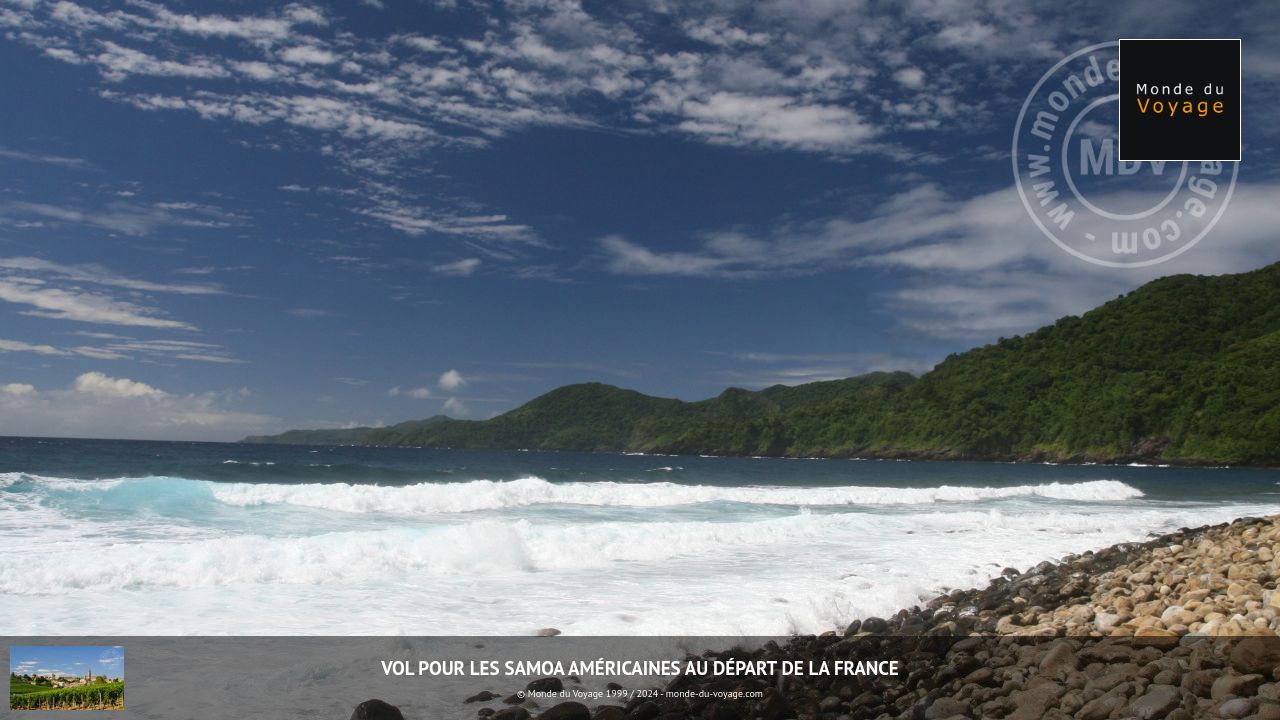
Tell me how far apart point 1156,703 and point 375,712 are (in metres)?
4.49

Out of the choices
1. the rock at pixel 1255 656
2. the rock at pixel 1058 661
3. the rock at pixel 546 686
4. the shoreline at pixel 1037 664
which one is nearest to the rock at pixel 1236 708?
the shoreline at pixel 1037 664

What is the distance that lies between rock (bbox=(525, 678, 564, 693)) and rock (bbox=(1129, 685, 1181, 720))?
3552 millimetres

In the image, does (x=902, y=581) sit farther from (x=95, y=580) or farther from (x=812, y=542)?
(x=95, y=580)

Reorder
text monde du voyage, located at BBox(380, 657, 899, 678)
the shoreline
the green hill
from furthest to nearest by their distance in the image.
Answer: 1. the green hill
2. text monde du voyage, located at BBox(380, 657, 899, 678)
3. the shoreline

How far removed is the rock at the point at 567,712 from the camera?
4566 millimetres

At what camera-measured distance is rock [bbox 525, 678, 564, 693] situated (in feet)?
17.3

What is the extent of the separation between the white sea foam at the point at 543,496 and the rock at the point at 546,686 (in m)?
15.4

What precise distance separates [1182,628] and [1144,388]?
3088 inches

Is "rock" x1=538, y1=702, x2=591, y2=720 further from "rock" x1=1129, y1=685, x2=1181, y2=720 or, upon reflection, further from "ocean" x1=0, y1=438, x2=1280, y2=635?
"rock" x1=1129, y1=685, x2=1181, y2=720

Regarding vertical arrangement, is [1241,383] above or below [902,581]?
above

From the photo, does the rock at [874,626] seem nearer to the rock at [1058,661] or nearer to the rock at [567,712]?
the rock at [1058,661]

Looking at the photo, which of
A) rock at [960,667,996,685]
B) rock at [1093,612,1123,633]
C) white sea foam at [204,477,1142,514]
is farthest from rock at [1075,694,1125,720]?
white sea foam at [204,477,1142,514]

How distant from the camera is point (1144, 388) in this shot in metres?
70.4

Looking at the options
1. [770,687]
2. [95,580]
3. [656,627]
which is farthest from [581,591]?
[95,580]
